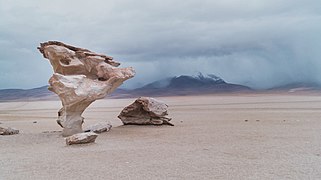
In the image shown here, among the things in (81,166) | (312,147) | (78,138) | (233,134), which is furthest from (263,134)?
(81,166)

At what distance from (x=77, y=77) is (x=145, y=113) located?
560 cm

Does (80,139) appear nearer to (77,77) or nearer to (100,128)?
(77,77)

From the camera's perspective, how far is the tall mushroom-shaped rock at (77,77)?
52.3 feet

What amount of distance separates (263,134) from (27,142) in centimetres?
972

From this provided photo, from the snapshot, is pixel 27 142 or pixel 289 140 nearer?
pixel 289 140

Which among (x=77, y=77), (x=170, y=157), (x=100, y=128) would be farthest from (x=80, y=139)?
(x=100, y=128)

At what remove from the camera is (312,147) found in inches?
487

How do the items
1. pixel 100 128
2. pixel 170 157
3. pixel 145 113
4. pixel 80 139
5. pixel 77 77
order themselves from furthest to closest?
pixel 145 113, pixel 100 128, pixel 77 77, pixel 80 139, pixel 170 157

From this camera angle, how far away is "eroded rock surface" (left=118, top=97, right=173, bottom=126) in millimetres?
20344

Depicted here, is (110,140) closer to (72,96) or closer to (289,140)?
(72,96)

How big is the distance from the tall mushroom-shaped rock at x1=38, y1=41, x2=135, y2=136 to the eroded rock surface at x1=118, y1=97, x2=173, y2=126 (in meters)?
2.83

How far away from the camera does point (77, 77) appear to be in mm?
16203

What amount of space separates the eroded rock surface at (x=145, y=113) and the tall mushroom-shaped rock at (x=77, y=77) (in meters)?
2.83

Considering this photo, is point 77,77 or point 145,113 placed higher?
point 77,77
